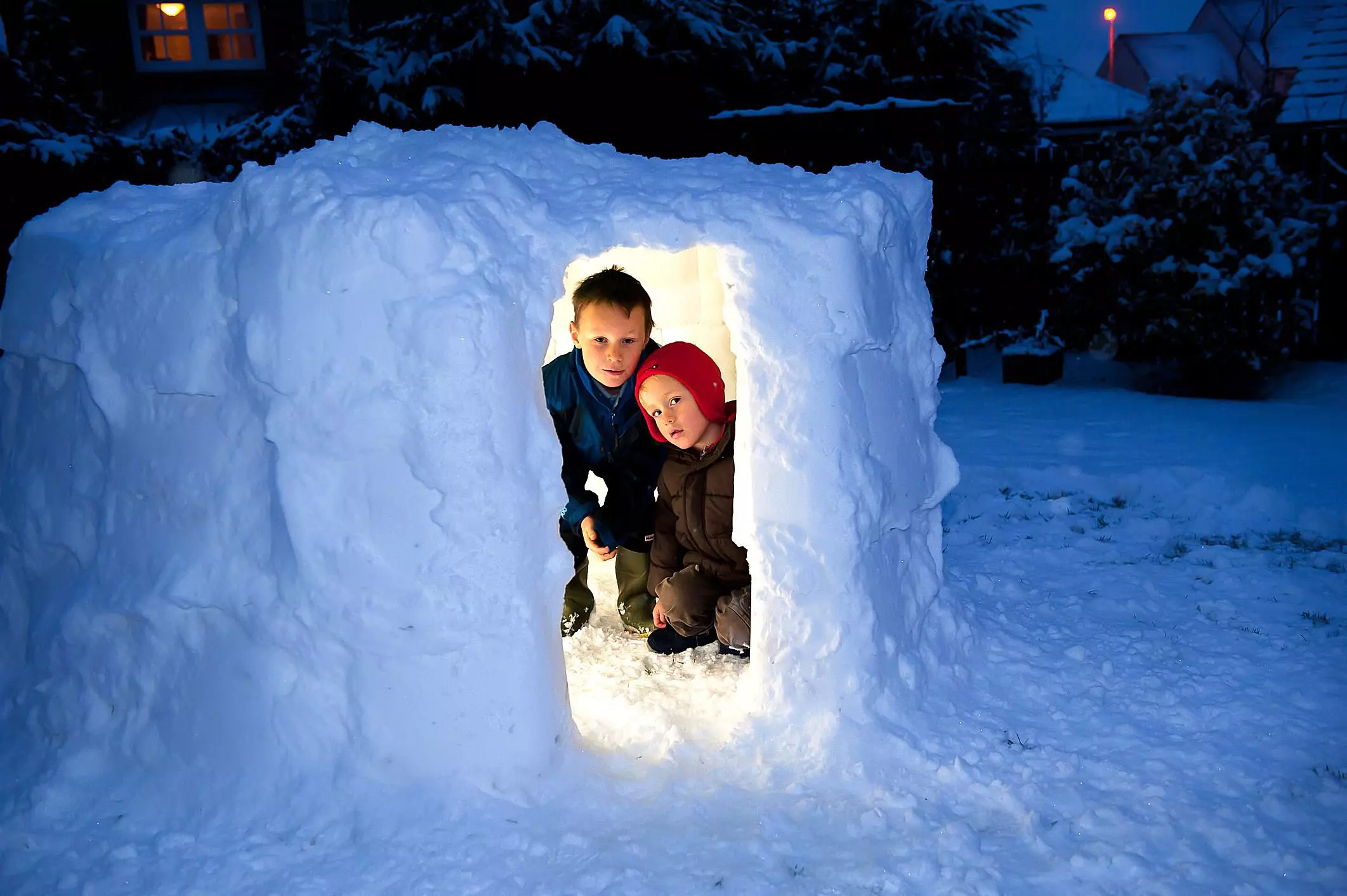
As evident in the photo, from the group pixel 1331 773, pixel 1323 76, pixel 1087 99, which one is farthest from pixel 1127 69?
pixel 1331 773

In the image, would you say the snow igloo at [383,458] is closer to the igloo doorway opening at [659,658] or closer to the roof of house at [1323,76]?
the igloo doorway opening at [659,658]

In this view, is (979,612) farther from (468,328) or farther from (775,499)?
(468,328)

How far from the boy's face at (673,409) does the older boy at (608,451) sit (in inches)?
12.5

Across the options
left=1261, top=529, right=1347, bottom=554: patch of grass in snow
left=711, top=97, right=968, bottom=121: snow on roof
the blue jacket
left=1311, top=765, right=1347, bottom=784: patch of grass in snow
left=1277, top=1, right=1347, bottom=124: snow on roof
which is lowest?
left=1311, top=765, right=1347, bottom=784: patch of grass in snow

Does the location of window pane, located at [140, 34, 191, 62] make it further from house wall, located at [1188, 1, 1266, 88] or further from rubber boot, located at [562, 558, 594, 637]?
house wall, located at [1188, 1, 1266, 88]

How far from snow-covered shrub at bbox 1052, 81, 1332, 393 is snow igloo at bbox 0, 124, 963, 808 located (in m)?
5.37

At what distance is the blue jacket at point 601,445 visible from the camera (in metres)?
4.09

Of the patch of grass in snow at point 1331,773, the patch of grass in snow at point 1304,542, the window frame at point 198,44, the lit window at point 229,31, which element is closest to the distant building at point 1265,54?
the patch of grass in snow at point 1304,542

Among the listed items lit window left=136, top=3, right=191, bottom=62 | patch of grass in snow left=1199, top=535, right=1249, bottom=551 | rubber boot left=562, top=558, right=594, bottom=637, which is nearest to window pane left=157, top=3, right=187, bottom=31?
lit window left=136, top=3, right=191, bottom=62

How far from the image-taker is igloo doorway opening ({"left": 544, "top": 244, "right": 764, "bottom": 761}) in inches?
125

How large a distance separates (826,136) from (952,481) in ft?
22.6

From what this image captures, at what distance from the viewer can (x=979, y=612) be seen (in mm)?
4074

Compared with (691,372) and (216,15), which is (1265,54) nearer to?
(216,15)

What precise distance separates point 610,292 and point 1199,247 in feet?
19.2
